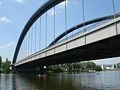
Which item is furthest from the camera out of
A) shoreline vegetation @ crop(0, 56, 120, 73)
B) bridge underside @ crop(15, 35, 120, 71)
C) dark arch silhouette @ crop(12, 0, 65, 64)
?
shoreline vegetation @ crop(0, 56, 120, 73)

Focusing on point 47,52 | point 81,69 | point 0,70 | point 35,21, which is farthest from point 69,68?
point 47,52

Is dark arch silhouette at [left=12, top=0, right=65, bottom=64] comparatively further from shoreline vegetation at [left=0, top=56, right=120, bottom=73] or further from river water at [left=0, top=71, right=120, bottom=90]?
shoreline vegetation at [left=0, top=56, right=120, bottom=73]

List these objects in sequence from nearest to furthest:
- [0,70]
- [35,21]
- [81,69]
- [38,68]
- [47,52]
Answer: [47,52], [35,21], [38,68], [0,70], [81,69]

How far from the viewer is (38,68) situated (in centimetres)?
9125

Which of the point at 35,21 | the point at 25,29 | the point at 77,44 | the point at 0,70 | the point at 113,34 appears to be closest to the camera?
the point at 113,34

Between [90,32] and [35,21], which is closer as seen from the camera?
[90,32]

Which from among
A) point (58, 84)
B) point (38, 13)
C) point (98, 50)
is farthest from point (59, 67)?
point (98, 50)

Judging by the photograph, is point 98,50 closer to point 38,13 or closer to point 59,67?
point 38,13

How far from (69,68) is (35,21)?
103 m

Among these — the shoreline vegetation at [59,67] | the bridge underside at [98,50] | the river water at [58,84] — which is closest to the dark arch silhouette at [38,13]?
the bridge underside at [98,50]

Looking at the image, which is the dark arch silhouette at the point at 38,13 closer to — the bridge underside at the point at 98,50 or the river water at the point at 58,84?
the bridge underside at the point at 98,50

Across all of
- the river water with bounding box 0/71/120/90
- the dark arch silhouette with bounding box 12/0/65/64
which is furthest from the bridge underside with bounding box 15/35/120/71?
the dark arch silhouette with bounding box 12/0/65/64

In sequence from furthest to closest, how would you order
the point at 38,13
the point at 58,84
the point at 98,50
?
the point at 38,13
the point at 58,84
the point at 98,50

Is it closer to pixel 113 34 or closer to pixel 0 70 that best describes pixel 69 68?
pixel 0 70
